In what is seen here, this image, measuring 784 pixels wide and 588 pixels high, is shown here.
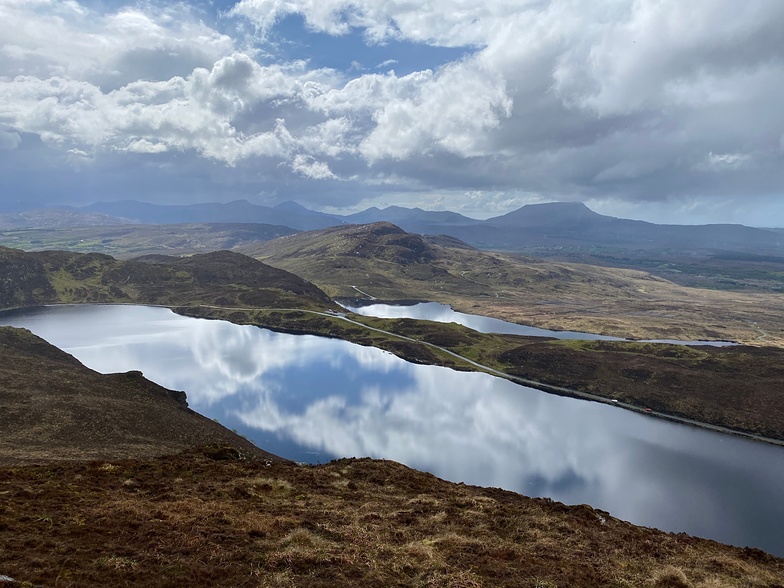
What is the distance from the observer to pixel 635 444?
108062mm

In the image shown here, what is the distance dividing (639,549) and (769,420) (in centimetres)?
11636

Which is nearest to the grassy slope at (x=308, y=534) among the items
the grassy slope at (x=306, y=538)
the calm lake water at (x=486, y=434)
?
the grassy slope at (x=306, y=538)

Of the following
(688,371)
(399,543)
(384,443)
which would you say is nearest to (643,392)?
(688,371)

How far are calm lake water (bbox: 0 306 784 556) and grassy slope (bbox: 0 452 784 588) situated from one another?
46.1 metres

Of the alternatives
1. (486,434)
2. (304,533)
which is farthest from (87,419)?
(486,434)

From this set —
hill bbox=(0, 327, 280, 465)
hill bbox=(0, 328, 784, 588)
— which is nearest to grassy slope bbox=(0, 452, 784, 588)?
hill bbox=(0, 328, 784, 588)

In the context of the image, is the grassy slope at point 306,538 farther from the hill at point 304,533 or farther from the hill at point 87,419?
the hill at point 87,419

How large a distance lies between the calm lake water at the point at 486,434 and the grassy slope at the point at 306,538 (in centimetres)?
4614

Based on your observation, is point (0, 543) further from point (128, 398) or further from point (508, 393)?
point (508, 393)

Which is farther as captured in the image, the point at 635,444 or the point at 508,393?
the point at 508,393

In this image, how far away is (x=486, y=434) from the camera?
111m

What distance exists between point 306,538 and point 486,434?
87.7m

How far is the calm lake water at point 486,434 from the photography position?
82.4 m

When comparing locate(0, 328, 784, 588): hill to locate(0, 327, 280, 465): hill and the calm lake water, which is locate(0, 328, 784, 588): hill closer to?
locate(0, 327, 280, 465): hill
